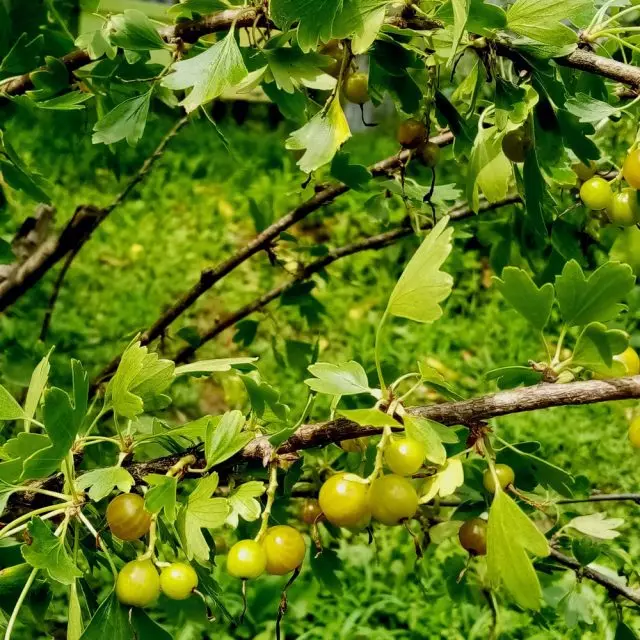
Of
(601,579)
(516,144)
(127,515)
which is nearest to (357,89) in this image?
(516,144)

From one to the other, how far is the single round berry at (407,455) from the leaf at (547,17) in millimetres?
350

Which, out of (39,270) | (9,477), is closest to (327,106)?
(9,477)

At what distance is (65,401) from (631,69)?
561 mm


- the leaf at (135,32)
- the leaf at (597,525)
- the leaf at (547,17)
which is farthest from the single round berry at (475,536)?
the leaf at (135,32)

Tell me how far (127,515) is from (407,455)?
0.24 metres

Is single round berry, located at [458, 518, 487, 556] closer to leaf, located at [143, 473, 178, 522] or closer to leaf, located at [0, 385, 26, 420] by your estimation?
Answer: leaf, located at [143, 473, 178, 522]

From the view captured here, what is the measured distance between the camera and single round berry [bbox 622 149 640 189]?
729 millimetres

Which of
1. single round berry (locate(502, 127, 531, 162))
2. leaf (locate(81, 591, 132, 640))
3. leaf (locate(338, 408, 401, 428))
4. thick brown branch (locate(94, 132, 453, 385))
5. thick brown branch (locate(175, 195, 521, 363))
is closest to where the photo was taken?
leaf (locate(338, 408, 401, 428))

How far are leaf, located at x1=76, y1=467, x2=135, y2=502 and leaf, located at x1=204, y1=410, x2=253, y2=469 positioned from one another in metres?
0.06

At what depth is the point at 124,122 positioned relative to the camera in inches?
32.5

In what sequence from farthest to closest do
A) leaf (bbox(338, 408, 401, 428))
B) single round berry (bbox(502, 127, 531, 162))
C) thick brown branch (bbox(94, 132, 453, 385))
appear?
thick brown branch (bbox(94, 132, 453, 385))
single round berry (bbox(502, 127, 531, 162))
leaf (bbox(338, 408, 401, 428))

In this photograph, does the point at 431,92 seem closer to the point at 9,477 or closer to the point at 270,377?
the point at 9,477

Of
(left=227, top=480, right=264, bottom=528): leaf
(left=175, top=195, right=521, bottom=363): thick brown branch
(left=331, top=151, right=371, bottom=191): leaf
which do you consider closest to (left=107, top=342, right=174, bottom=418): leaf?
(left=227, top=480, right=264, bottom=528): leaf

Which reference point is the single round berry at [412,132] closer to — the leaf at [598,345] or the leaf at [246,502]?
the leaf at [598,345]
